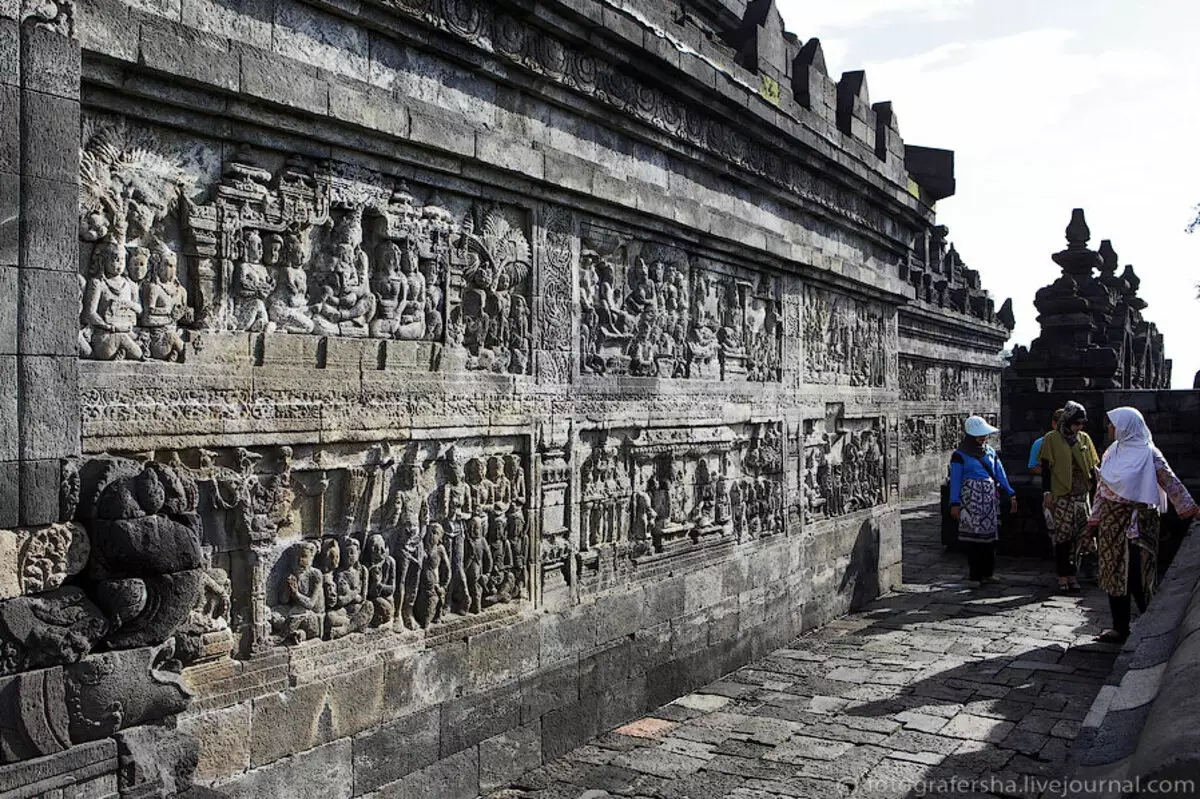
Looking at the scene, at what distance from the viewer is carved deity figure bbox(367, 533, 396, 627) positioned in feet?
15.3

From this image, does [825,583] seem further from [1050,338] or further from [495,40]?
[1050,338]

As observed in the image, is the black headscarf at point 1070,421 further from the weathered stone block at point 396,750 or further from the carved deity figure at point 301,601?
the carved deity figure at point 301,601

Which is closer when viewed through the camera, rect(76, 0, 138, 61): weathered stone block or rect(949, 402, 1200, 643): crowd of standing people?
rect(76, 0, 138, 61): weathered stone block

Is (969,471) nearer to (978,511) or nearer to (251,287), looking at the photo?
(978,511)

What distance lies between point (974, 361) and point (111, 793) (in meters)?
Answer: 24.4

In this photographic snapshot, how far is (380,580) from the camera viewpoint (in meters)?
4.70

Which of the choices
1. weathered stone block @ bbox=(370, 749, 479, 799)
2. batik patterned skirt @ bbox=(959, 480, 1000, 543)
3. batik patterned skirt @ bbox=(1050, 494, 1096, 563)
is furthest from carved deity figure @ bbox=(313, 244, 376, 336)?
batik patterned skirt @ bbox=(1050, 494, 1096, 563)

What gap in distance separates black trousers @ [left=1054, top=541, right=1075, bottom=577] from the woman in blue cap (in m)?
0.61

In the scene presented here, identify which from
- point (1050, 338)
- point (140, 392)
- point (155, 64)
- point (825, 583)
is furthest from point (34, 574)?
point (1050, 338)

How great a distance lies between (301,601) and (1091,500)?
9.02 m

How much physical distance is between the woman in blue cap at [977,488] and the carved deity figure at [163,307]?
28.0 ft

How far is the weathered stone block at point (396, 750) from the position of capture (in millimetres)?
4523

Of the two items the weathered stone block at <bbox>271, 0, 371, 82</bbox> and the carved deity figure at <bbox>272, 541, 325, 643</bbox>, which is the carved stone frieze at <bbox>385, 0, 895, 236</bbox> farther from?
the carved deity figure at <bbox>272, 541, 325, 643</bbox>

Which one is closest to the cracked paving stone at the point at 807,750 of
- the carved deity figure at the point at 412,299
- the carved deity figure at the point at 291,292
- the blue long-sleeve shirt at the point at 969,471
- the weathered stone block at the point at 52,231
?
the carved deity figure at the point at 412,299
